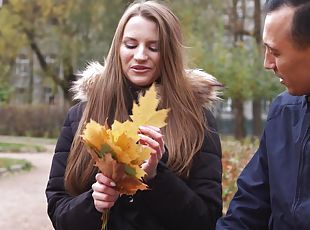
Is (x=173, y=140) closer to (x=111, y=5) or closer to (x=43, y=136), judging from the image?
(x=111, y=5)

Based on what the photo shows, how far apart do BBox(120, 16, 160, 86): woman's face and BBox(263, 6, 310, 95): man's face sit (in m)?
0.70

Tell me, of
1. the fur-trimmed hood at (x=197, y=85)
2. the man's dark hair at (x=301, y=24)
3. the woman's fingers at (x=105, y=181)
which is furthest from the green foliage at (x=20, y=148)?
the man's dark hair at (x=301, y=24)

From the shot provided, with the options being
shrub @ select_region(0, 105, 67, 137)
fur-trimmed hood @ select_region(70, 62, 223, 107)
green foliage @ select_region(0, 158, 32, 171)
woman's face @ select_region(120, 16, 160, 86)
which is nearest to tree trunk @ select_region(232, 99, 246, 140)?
green foliage @ select_region(0, 158, 32, 171)

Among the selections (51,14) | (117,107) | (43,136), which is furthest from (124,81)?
(43,136)

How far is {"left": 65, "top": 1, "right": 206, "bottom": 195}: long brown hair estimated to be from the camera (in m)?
2.62

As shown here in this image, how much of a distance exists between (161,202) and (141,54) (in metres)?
0.57

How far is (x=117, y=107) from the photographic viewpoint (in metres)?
2.69

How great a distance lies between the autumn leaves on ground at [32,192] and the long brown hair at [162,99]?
16.1 feet

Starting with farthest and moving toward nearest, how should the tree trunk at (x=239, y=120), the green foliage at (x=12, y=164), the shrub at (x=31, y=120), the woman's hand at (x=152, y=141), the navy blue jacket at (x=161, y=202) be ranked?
the shrub at (x=31, y=120), the tree trunk at (x=239, y=120), the green foliage at (x=12, y=164), the navy blue jacket at (x=161, y=202), the woman's hand at (x=152, y=141)

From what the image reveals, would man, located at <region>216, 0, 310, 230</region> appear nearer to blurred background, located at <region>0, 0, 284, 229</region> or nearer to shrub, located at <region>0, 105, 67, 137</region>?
blurred background, located at <region>0, 0, 284, 229</region>

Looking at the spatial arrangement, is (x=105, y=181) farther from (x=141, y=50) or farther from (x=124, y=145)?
(x=141, y=50)

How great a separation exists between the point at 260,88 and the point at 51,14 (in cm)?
703

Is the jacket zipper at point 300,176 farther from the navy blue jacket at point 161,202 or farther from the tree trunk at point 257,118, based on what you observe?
the tree trunk at point 257,118

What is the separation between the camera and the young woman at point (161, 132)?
2521 millimetres
